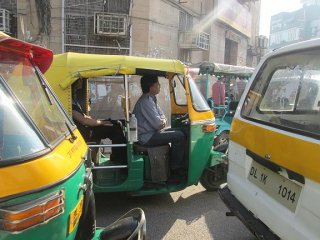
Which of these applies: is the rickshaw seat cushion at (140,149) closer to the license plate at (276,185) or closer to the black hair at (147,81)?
the black hair at (147,81)

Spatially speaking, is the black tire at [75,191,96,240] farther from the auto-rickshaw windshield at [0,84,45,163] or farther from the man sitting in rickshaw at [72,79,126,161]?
the man sitting in rickshaw at [72,79,126,161]

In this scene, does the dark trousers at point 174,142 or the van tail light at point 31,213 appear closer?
the van tail light at point 31,213

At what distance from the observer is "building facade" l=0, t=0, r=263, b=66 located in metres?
11.5

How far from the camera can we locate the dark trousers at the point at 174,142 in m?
4.68

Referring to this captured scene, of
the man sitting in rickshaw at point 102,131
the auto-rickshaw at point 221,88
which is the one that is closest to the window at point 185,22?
the auto-rickshaw at point 221,88

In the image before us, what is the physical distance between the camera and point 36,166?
1.70m

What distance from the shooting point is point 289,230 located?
2398 mm

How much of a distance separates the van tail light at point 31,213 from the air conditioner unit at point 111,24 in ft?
35.5

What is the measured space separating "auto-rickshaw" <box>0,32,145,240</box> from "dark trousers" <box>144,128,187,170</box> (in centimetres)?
213

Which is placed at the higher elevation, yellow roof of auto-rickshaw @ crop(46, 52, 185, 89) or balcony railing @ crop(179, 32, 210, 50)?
balcony railing @ crop(179, 32, 210, 50)

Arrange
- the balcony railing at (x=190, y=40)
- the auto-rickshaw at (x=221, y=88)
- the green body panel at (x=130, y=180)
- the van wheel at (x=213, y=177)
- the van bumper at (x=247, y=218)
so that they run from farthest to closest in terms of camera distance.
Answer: the balcony railing at (x=190, y=40) → the auto-rickshaw at (x=221, y=88) → the van wheel at (x=213, y=177) → the green body panel at (x=130, y=180) → the van bumper at (x=247, y=218)

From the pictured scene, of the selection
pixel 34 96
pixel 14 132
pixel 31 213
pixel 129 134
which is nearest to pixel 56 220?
pixel 31 213

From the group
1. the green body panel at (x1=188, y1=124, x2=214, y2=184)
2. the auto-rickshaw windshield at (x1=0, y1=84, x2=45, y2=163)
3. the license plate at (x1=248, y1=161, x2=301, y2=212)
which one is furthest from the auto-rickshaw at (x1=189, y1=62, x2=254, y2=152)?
the auto-rickshaw windshield at (x1=0, y1=84, x2=45, y2=163)

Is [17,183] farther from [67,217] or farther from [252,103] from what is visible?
[252,103]
